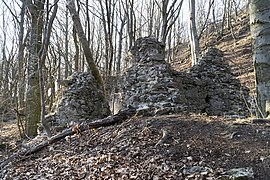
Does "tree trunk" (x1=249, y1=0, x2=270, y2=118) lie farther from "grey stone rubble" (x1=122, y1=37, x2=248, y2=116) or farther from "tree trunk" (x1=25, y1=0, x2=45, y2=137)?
"tree trunk" (x1=25, y1=0, x2=45, y2=137)

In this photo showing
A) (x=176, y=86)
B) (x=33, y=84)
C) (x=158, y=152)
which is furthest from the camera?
(x=33, y=84)

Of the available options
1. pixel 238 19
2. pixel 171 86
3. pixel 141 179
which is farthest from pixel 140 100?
pixel 238 19

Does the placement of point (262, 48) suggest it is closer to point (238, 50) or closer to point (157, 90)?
point (157, 90)

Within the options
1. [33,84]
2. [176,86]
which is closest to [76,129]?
[176,86]

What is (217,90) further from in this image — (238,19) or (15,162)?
(238,19)

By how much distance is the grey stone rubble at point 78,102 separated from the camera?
7.44 m

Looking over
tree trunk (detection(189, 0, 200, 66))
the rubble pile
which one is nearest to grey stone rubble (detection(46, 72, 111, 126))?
the rubble pile

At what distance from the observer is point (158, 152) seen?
11.0 feet

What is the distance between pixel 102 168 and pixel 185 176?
1032mm

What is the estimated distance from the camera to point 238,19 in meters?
28.1

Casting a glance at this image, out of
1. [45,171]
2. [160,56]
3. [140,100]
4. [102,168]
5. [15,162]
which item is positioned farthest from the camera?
[160,56]

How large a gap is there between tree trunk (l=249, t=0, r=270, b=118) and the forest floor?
37 cm

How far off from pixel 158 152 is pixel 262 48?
1.94 m

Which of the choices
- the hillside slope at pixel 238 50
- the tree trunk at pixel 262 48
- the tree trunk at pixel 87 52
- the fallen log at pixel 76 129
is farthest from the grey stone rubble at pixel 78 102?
the hillside slope at pixel 238 50
